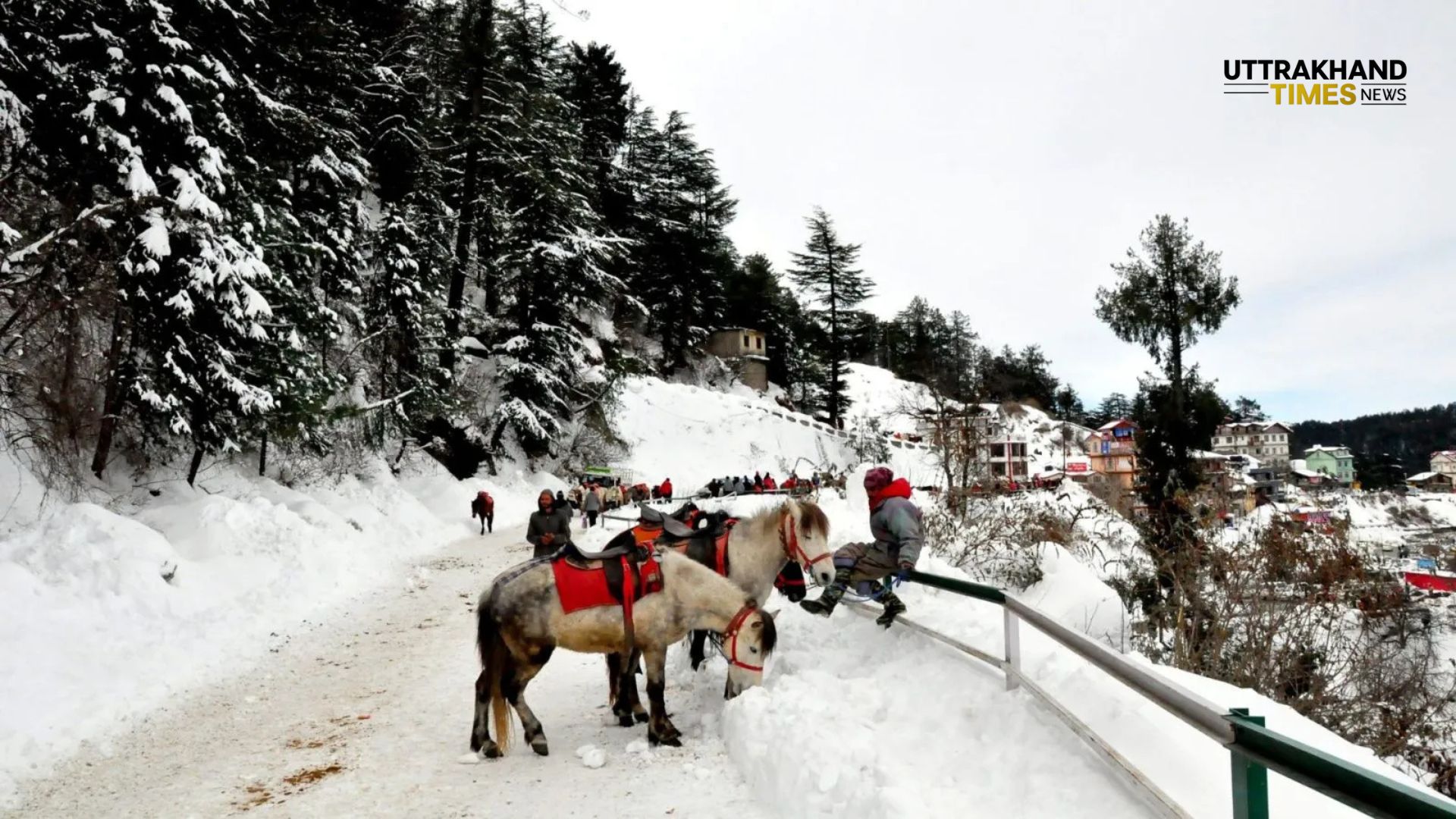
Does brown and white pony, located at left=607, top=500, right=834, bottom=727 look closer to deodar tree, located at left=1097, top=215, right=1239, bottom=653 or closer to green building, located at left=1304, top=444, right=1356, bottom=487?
deodar tree, located at left=1097, top=215, right=1239, bottom=653

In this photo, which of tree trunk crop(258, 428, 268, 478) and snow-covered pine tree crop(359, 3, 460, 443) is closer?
tree trunk crop(258, 428, 268, 478)

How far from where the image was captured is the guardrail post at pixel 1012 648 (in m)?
4.65

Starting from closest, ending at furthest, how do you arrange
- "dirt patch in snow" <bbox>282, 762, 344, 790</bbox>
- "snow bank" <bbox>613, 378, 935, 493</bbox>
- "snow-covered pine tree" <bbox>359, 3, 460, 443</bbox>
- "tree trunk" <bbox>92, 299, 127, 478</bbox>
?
"dirt patch in snow" <bbox>282, 762, 344, 790</bbox> → "tree trunk" <bbox>92, 299, 127, 478</bbox> → "snow-covered pine tree" <bbox>359, 3, 460, 443</bbox> → "snow bank" <bbox>613, 378, 935, 493</bbox>

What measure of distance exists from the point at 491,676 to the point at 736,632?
178 centimetres

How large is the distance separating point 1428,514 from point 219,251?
1339 inches

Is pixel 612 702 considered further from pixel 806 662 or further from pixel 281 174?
pixel 281 174

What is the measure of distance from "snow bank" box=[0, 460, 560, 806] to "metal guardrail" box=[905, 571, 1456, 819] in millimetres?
6649

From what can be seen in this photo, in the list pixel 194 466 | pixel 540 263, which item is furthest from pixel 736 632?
pixel 540 263

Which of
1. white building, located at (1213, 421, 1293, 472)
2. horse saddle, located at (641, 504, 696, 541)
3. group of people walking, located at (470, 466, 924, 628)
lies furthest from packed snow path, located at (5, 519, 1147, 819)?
white building, located at (1213, 421, 1293, 472)

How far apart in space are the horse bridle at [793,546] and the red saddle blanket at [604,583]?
4.30 feet

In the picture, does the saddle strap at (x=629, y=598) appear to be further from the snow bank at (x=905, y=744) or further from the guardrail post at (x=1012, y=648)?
the guardrail post at (x=1012, y=648)

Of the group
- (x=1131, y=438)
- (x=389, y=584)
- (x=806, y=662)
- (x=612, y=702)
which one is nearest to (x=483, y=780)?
(x=612, y=702)

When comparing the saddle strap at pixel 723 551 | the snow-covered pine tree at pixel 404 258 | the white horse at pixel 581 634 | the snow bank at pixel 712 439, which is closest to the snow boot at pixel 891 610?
the white horse at pixel 581 634

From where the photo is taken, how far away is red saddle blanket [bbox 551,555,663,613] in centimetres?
554
